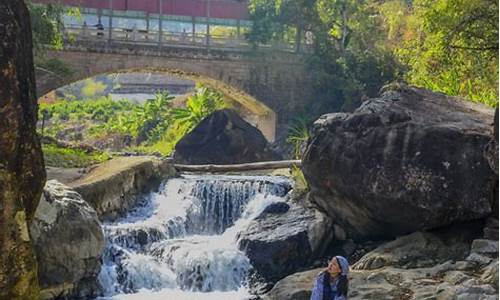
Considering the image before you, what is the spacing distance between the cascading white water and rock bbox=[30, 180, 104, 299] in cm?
84

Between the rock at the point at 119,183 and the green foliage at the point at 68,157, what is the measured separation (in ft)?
3.79

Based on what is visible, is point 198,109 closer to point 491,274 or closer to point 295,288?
point 295,288

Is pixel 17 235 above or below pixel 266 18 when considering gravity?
below

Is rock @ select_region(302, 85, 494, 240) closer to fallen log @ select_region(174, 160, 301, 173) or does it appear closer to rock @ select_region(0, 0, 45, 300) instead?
fallen log @ select_region(174, 160, 301, 173)

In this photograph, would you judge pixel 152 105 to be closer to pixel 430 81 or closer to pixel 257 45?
pixel 257 45

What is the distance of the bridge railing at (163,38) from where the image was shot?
2736 cm

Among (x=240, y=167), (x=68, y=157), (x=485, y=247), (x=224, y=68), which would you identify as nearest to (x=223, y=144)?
(x=240, y=167)

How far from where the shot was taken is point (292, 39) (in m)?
31.4

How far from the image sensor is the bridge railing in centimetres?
2736

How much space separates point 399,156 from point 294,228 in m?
2.70

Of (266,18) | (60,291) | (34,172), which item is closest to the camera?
(34,172)

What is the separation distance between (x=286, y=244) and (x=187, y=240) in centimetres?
249

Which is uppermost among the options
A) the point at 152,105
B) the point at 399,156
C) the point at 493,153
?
the point at 493,153

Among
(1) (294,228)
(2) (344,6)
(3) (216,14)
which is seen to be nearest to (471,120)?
(1) (294,228)
